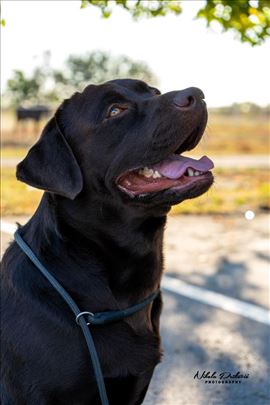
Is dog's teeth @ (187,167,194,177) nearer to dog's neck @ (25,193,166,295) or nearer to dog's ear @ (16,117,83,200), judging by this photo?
dog's neck @ (25,193,166,295)

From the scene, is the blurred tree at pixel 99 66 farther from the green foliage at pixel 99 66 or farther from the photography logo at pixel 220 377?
the photography logo at pixel 220 377

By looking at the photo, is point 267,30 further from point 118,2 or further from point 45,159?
point 45,159

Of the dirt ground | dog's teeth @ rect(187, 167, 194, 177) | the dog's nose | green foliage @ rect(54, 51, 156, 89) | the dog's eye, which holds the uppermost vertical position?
the dog's nose

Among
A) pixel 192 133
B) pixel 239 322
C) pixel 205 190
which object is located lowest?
pixel 239 322

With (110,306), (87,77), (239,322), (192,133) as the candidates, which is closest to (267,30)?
(239,322)

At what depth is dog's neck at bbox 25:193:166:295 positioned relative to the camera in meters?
2.90

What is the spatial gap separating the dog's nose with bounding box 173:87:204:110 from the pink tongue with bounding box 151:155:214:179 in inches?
10.1

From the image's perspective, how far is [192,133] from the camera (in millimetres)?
2912

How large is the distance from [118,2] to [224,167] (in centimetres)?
1105

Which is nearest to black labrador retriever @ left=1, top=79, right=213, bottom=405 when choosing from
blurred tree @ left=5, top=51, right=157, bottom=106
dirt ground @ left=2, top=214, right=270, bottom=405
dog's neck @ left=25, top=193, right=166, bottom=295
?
dog's neck @ left=25, top=193, right=166, bottom=295

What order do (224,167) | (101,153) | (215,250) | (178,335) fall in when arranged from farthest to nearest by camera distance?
(224,167) < (215,250) < (178,335) < (101,153)

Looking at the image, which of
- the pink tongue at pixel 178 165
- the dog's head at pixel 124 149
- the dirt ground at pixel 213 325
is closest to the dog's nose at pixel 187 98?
the dog's head at pixel 124 149

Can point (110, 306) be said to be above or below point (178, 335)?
above

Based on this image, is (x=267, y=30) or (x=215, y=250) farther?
(x=215, y=250)
